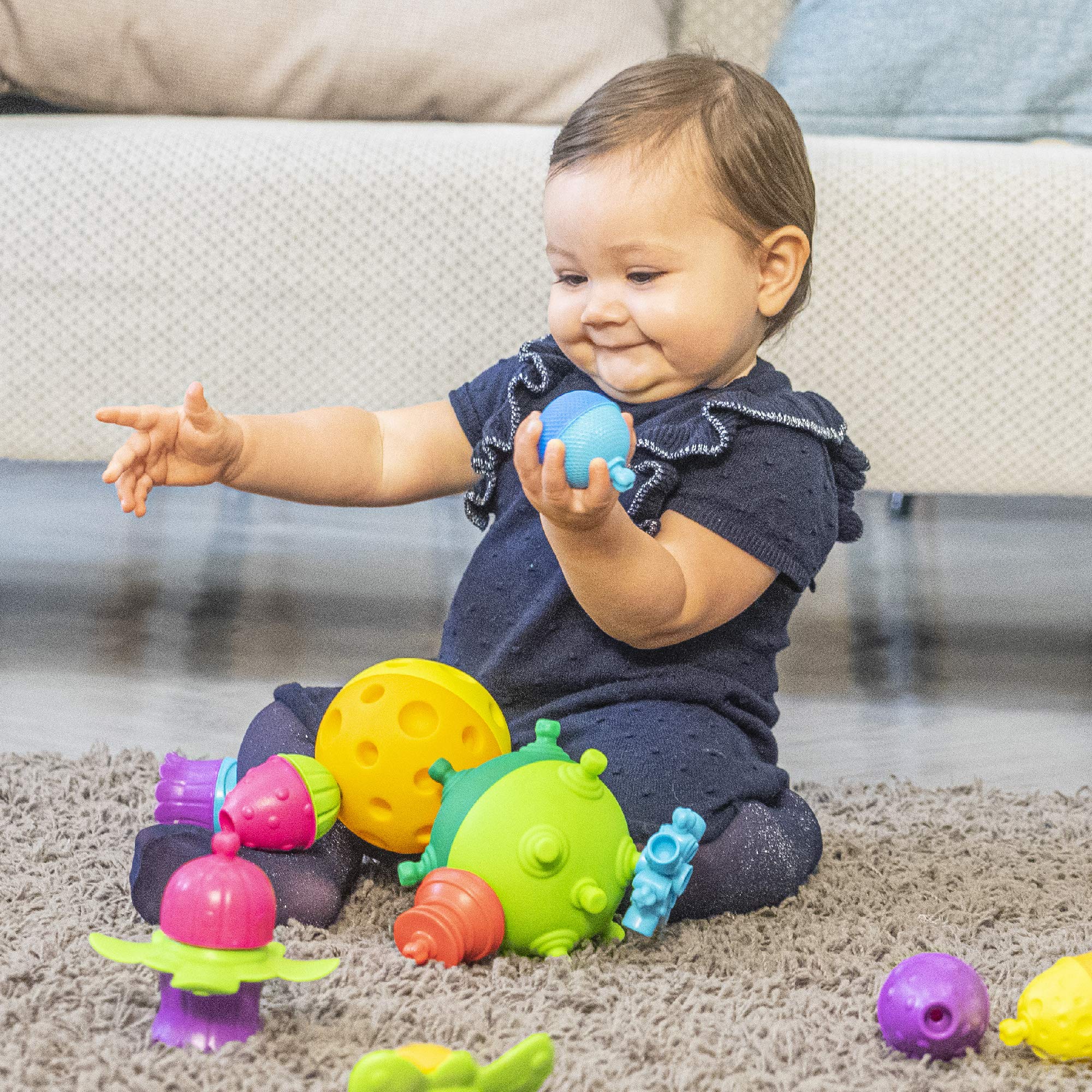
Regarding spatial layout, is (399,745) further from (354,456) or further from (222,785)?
(354,456)

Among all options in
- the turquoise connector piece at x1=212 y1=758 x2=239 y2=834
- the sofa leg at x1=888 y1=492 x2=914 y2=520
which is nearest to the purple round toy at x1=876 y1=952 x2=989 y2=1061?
the turquoise connector piece at x1=212 y1=758 x2=239 y2=834

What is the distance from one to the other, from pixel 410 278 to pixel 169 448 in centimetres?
45

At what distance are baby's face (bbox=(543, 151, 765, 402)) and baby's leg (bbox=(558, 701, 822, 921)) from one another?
9.1 inches

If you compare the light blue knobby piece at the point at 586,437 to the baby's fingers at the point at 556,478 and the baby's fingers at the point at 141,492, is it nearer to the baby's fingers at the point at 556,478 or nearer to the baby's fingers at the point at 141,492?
the baby's fingers at the point at 556,478

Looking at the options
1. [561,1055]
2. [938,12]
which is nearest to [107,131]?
[938,12]

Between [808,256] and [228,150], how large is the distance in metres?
0.60

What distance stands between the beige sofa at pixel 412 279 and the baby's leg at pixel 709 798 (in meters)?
0.52

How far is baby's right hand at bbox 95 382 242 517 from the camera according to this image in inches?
32.7

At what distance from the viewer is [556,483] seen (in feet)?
2.23

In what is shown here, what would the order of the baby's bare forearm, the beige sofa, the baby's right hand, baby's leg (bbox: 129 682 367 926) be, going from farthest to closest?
1. the beige sofa
2. the baby's bare forearm
3. the baby's right hand
4. baby's leg (bbox: 129 682 367 926)

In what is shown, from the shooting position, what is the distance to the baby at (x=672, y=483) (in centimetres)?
82

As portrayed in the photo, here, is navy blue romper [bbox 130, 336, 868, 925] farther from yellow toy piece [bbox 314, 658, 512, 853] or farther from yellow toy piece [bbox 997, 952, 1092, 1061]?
yellow toy piece [bbox 997, 952, 1092, 1061]

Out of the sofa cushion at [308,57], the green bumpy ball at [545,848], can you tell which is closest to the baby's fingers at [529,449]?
the green bumpy ball at [545,848]

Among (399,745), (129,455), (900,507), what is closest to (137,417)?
(129,455)
